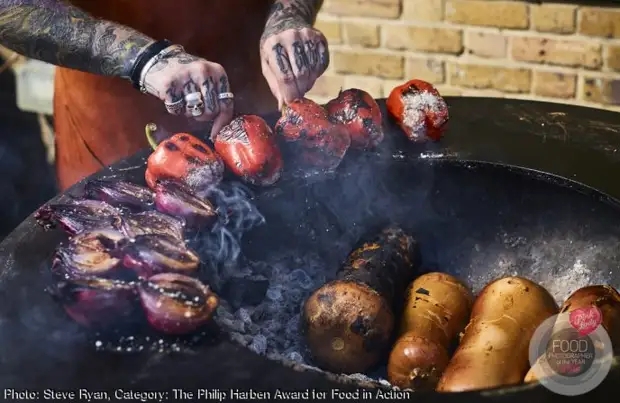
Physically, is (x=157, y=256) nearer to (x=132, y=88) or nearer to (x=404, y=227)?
(x=404, y=227)

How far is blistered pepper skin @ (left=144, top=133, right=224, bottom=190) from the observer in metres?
1.94

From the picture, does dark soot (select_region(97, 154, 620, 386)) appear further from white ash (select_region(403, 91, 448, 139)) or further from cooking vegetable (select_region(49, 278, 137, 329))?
cooking vegetable (select_region(49, 278, 137, 329))

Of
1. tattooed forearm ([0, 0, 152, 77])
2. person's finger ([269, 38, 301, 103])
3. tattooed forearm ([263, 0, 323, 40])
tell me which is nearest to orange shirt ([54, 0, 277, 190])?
tattooed forearm ([263, 0, 323, 40])

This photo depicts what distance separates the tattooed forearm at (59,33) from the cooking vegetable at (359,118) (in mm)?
655

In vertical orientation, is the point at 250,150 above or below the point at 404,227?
above

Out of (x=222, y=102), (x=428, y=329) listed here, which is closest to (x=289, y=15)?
(x=222, y=102)

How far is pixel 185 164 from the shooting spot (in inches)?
76.5

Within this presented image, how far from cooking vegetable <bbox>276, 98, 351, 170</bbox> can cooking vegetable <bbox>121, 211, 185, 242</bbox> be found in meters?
0.46

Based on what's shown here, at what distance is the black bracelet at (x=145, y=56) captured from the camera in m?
2.13

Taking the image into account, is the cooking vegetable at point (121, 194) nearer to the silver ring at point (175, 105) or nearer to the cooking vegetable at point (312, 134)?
the silver ring at point (175, 105)

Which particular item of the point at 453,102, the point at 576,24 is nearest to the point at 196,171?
the point at 453,102

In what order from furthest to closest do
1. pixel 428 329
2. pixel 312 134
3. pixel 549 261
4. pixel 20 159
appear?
pixel 20 159 → pixel 549 261 → pixel 312 134 → pixel 428 329

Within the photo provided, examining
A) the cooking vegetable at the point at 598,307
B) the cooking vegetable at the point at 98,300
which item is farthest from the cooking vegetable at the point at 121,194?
the cooking vegetable at the point at 598,307

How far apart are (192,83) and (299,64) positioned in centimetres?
39
